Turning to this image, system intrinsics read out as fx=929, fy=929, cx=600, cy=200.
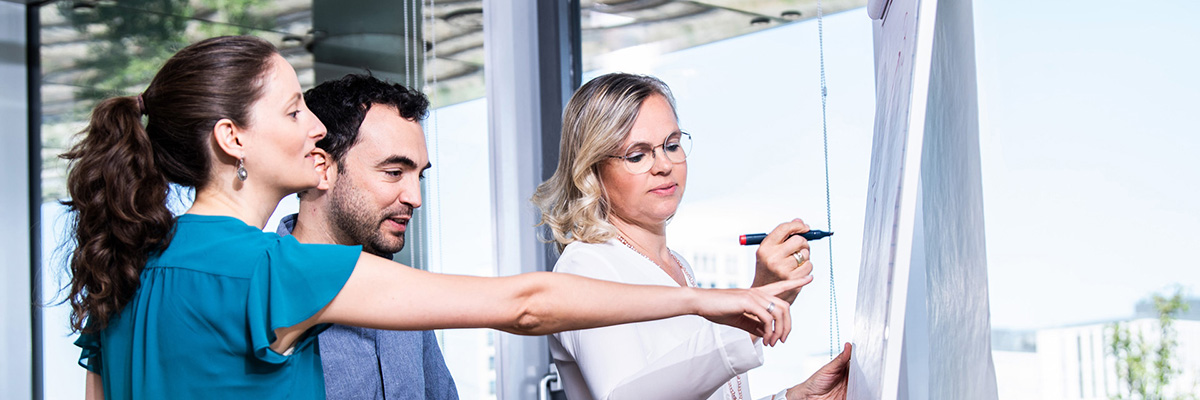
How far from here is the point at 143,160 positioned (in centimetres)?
Result: 104

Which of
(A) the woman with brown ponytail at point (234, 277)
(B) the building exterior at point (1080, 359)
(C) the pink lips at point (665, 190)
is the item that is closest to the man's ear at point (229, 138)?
(A) the woman with brown ponytail at point (234, 277)

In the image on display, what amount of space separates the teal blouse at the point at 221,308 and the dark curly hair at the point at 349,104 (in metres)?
0.49

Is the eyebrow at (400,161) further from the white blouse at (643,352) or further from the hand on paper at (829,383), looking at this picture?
the hand on paper at (829,383)

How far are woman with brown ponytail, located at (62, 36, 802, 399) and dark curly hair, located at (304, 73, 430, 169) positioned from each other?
43cm

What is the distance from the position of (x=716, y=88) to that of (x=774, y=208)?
0.39 metres

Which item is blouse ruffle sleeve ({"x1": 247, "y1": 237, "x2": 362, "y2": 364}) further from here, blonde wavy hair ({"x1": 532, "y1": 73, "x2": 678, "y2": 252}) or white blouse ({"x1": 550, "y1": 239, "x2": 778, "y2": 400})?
blonde wavy hair ({"x1": 532, "y1": 73, "x2": 678, "y2": 252})

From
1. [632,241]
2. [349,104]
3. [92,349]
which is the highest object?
[349,104]

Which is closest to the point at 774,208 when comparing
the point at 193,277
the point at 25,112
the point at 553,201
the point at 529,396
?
the point at 553,201

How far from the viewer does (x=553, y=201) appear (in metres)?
1.62

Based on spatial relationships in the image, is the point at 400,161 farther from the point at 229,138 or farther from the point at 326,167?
the point at 229,138

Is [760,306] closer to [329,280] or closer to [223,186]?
[329,280]

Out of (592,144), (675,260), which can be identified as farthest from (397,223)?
(675,260)

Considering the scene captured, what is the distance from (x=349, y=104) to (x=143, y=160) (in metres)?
0.53

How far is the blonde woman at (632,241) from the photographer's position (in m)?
1.24
